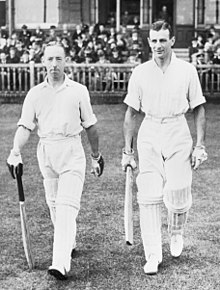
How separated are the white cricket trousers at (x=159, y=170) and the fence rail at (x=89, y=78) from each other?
14.3 meters

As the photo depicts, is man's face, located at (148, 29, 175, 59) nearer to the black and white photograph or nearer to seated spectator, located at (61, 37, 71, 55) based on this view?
the black and white photograph

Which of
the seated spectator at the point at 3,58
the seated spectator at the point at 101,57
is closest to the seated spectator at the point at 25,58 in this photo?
the seated spectator at the point at 3,58

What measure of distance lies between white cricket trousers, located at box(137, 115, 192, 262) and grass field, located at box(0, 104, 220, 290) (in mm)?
362

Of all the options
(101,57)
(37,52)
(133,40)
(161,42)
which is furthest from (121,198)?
(133,40)

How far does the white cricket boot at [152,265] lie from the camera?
6.22 meters

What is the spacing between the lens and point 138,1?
2923 centimetres

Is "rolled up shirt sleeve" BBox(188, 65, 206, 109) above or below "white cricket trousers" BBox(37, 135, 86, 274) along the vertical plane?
above

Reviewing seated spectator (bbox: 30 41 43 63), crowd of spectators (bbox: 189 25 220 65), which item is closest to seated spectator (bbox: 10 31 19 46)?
seated spectator (bbox: 30 41 43 63)

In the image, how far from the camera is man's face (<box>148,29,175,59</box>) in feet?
20.8

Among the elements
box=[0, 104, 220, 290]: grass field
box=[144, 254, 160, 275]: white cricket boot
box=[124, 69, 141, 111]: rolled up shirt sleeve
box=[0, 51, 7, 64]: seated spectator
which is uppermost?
box=[124, 69, 141, 111]: rolled up shirt sleeve

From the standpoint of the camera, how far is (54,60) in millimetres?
6195

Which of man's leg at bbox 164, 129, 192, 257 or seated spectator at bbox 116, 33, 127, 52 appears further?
seated spectator at bbox 116, 33, 127, 52

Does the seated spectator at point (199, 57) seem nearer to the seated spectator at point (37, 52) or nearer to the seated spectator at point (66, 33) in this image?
the seated spectator at point (66, 33)

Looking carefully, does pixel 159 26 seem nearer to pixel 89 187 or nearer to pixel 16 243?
pixel 16 243
